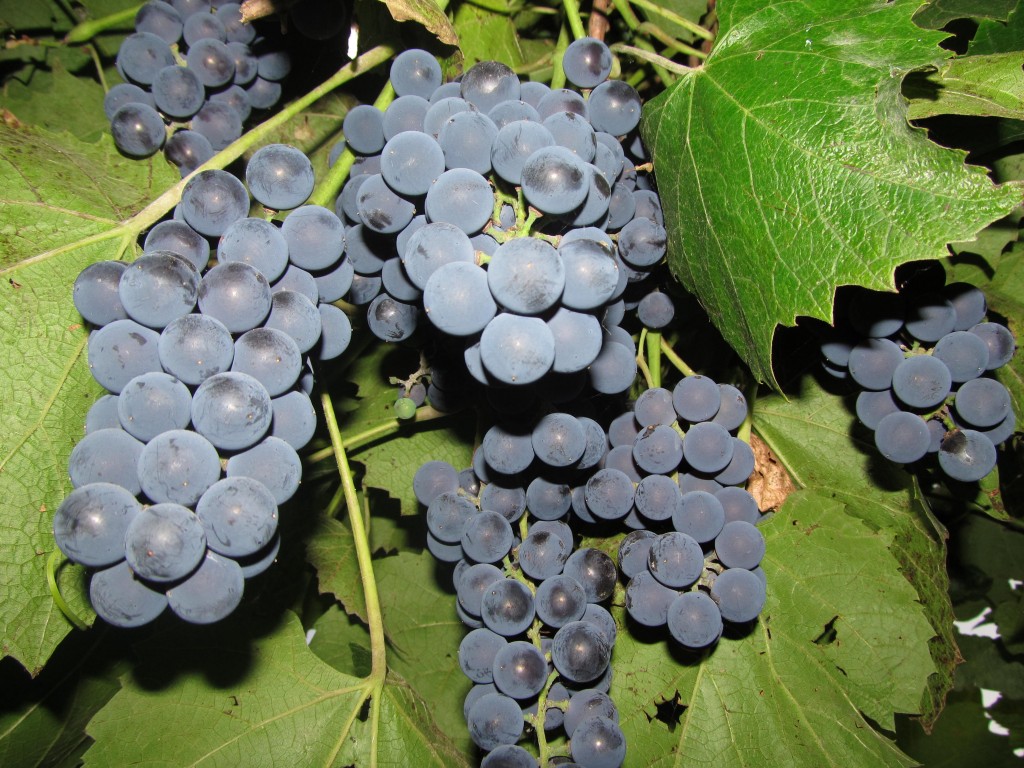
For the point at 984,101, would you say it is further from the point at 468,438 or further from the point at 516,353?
the point at 468,438

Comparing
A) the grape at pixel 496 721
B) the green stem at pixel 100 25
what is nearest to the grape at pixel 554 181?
the grape at pixel 496 721

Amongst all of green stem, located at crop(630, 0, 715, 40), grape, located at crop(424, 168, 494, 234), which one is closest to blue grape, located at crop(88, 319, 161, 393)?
grape, located at crop(424, 168, 494, 234)

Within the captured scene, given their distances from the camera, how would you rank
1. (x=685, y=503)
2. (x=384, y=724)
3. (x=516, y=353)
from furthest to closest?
(x=384, y=724)
(x=685, y=503)
(x=516, y=353)

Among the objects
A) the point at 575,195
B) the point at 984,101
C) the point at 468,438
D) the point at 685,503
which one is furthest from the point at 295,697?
the point at 984,101

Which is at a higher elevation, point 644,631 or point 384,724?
point 644,631

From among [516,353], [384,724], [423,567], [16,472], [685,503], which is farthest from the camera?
[423,567]

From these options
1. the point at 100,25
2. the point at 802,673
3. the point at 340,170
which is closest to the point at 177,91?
the point at 100,25
